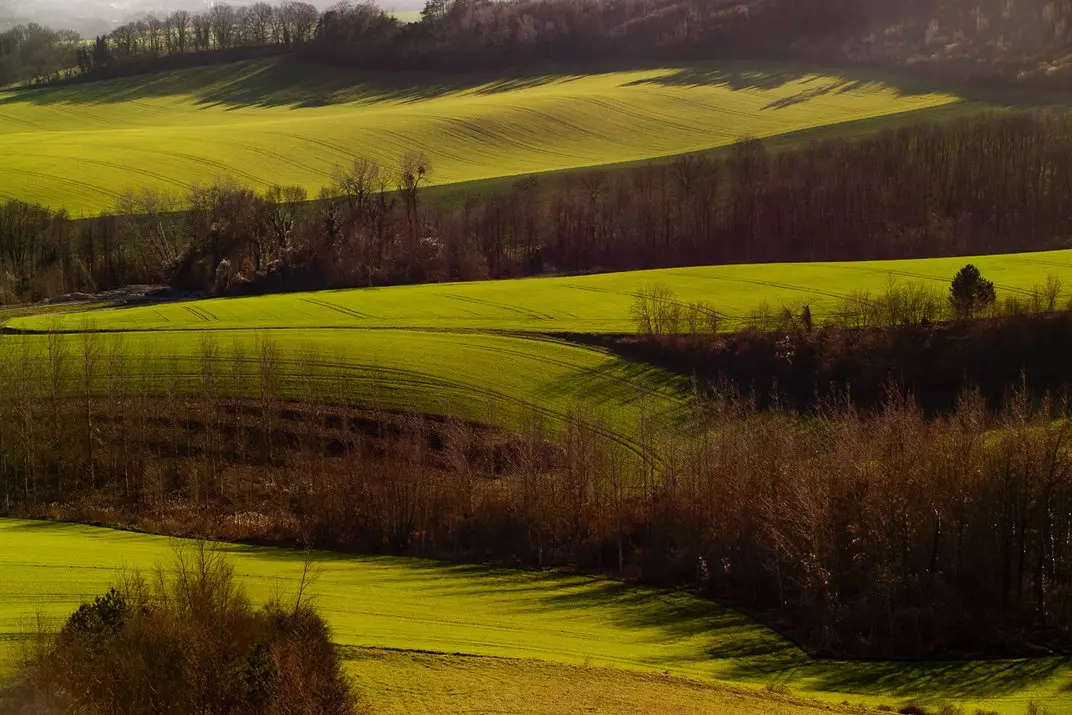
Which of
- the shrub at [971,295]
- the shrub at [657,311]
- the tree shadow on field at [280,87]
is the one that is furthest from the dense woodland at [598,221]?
the tree shadow on field at [280,87]

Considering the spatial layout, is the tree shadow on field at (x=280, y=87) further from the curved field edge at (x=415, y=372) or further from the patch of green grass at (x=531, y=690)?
the patch of green grass at (x=531, y=690)

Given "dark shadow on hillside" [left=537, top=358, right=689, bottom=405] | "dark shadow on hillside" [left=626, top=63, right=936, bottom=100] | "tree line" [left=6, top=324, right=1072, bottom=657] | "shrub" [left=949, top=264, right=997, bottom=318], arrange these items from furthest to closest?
"dark shadow on hillside" [left=626, top=63, right=936, bottom=100] < "shrub" [left=949, top=264, right=997, bottom=318] < "dark shadow on hillside" [left=537, top=358, right=689, bottom=405] < "tree line" [left=6, top=324, right=1072, bottom=657]

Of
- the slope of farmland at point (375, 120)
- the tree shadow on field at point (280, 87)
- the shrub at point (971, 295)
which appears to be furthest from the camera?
the tree shadow on field at point (280, 87)

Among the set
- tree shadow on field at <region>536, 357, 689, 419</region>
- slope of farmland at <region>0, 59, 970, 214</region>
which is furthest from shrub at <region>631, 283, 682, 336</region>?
slope of farmland at <region>0, 59, 970, 214</region>

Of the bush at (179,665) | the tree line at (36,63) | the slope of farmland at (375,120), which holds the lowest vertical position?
the bush at (179,665)

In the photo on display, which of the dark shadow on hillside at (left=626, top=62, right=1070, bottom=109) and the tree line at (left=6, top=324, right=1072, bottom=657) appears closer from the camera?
the tree line at (left=6, top=324, right=1072, bottom=657)

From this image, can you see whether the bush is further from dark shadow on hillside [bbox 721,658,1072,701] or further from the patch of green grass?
dark shadow on hillside [bbox 721,658,1072,701]

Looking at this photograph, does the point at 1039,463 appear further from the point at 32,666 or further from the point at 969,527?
the point at 32,666
